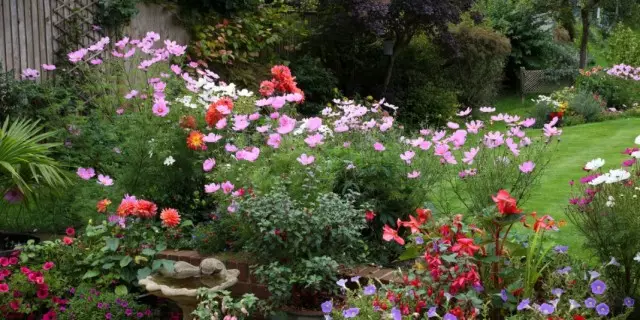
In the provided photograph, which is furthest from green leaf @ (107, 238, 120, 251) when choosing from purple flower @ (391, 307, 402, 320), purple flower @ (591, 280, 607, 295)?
purple flower @ (591, 280, 607, 295)

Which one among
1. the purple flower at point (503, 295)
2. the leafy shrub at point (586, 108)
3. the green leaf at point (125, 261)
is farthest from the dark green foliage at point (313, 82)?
the purple flower at point (503, 295)

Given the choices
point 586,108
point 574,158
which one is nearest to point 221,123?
point 574,158

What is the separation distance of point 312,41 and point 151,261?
8.52m

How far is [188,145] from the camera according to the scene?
495 centimetres

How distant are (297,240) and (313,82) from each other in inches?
322

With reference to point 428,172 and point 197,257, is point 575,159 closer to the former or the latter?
point 428,172

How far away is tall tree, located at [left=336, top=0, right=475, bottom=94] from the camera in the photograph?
38.2 feet

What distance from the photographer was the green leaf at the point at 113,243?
14.7 feet

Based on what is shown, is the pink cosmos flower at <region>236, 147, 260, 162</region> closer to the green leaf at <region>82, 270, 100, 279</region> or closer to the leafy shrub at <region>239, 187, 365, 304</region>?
the leafy shrub at <region>239, 187, 365, 304</region>

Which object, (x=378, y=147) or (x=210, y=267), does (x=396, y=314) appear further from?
(x=378, y=147)

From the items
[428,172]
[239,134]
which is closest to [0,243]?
[239,134]

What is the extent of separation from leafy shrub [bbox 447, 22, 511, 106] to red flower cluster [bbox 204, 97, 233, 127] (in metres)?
9.43

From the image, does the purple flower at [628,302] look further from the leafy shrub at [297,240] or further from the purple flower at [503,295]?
the leafy shrub at [297,240]

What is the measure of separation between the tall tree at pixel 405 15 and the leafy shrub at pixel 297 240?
785 centimetres
